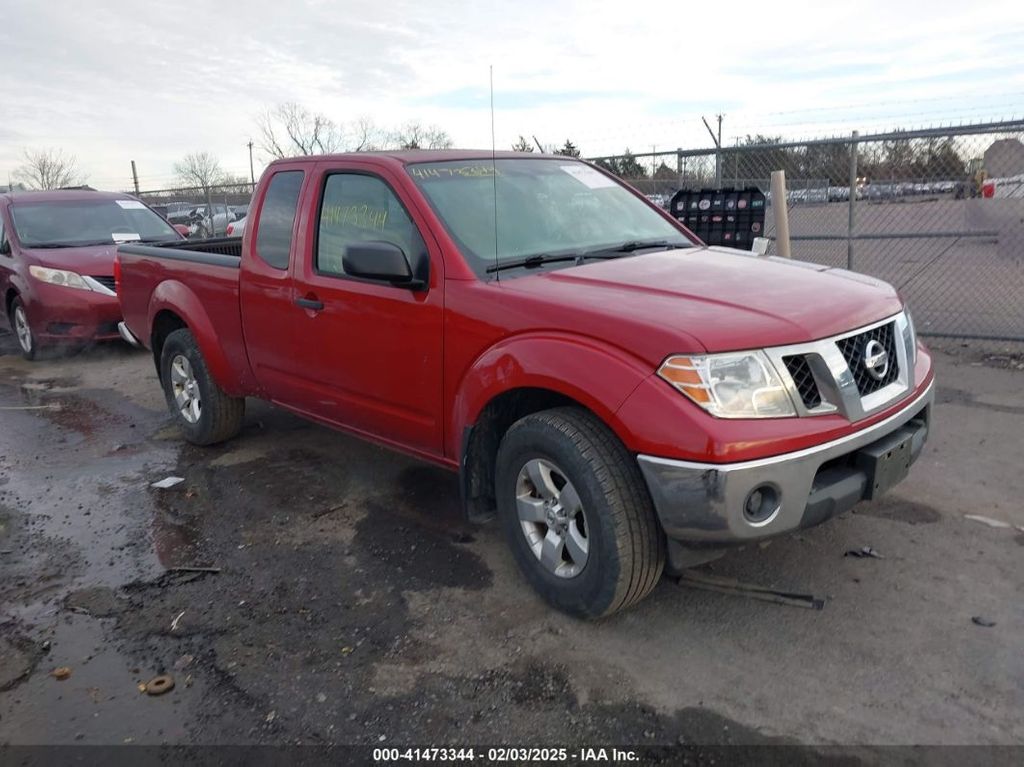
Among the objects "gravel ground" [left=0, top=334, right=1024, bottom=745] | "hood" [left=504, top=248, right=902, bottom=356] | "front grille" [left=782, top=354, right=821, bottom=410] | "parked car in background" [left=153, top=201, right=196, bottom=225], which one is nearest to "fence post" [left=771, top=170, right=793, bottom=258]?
"gravel ground" [left=0, top=334, right=1024, bottom=745]

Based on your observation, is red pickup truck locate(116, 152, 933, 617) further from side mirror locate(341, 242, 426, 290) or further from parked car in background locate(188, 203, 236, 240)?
parked car in background locate(188, 203, 236, 240)

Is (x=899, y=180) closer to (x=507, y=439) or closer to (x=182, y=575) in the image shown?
(x=507, y=439)

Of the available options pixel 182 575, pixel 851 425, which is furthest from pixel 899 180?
pixel 182 575

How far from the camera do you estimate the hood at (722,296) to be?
291cm

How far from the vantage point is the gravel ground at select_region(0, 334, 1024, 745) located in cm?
277

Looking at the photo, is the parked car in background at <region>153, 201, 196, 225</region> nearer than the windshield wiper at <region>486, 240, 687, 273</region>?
No

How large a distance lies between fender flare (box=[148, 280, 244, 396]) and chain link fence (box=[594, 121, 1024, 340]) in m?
5.52

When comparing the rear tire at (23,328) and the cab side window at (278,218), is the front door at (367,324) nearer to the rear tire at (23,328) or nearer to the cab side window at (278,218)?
the cab side window at (278,218)

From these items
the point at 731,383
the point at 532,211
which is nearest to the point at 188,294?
the point at 532,211

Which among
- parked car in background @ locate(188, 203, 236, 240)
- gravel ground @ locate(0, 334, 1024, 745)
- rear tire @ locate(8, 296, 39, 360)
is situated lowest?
gravel ground @ locate(0, 334, 1024, 745)

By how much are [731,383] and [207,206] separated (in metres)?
20.0

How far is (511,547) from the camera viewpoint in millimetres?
3512

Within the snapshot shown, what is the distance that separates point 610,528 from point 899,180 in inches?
258

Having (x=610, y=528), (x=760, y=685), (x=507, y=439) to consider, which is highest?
(x=507, y=439)
